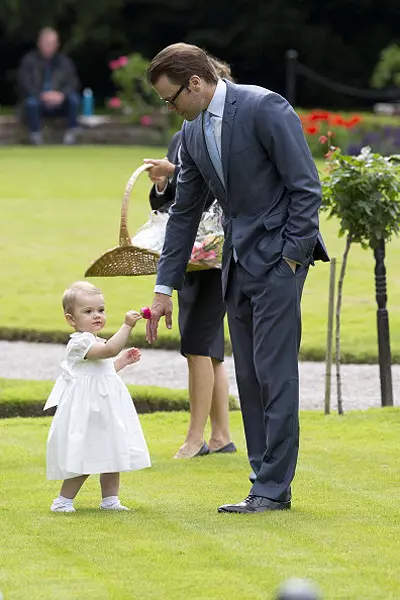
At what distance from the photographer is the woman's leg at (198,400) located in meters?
7.36

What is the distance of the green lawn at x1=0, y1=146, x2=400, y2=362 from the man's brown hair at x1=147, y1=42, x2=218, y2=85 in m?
5.48

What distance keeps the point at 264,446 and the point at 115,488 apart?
1.97 ft

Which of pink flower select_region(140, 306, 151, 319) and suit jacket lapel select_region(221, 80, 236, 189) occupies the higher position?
suit jacket lapel select_region(221, 80, 236, 189)

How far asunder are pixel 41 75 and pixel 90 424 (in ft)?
69.4

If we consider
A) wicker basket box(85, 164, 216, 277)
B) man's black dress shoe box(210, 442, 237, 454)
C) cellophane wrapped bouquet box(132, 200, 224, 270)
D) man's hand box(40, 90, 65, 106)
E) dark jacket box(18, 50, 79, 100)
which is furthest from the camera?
dark jacket box(18, 50, 79, 100)

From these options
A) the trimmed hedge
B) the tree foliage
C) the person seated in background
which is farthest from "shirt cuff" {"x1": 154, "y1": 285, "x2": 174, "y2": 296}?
the tree foliage

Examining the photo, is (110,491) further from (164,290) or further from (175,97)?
(175,97)

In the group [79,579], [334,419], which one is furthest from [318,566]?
[334,419]

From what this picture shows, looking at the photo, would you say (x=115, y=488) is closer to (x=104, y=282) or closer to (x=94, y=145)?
(x=104, y=282)

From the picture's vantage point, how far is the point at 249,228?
5609 mm

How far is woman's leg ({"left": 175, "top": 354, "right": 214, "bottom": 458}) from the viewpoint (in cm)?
736

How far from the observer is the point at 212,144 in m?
5.67

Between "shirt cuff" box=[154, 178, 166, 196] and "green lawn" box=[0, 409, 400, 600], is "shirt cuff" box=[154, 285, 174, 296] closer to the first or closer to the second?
"green lawn" box=[0, 409, 400, 600]

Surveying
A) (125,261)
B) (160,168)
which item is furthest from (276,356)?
(160,168)
